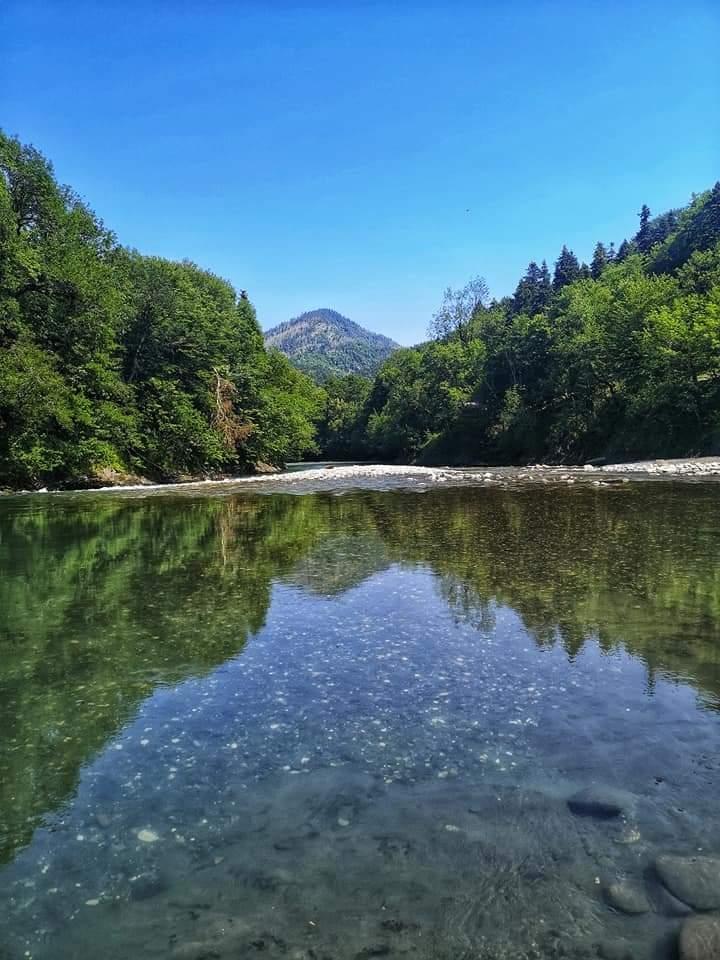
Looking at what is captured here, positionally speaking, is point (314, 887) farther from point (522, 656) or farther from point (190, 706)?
point (522, 656)

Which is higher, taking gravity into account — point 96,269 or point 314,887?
point 96,269

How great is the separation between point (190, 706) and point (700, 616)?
7.95 m

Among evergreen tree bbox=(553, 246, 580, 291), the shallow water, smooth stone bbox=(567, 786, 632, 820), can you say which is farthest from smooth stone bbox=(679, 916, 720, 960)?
evergreen tree bbox=(553, 246, 580, 291)

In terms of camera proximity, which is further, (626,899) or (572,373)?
(572,373)

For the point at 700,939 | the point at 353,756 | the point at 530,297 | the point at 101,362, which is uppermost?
the point at 530,297

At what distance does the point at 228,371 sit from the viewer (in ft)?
208

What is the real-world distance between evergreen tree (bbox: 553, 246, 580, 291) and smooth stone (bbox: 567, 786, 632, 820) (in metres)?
133

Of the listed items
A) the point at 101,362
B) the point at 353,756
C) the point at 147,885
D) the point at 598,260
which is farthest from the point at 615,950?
the point at 598,260

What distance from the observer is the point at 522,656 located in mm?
8828

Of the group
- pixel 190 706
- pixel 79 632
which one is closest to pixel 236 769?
pixel 190 706

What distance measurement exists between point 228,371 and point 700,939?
6305cm

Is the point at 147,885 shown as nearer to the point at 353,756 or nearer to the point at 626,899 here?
the point at 353,756

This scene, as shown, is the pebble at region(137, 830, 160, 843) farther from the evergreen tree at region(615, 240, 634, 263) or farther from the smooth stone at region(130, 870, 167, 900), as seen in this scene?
the evergreen tree at region(615, 240, 634, 263)

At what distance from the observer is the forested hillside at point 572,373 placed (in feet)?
185
